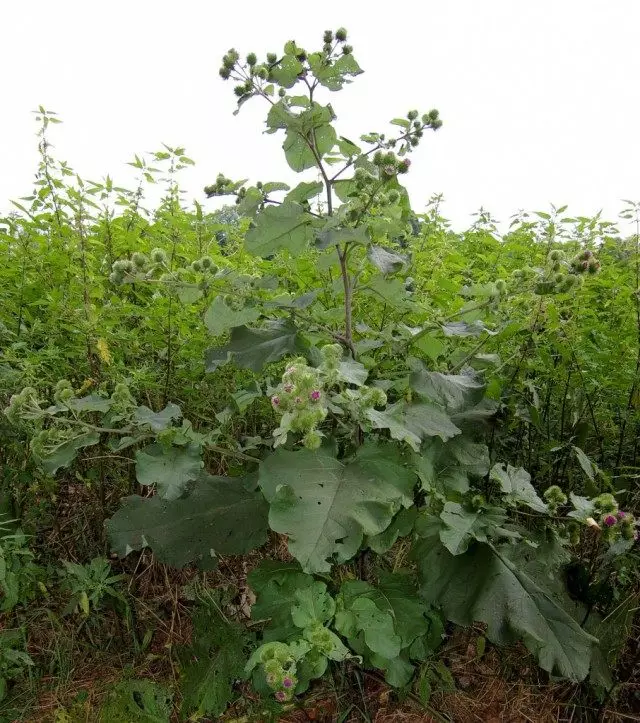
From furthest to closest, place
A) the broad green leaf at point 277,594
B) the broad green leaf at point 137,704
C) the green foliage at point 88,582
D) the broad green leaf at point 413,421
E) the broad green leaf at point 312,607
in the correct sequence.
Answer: the green foliage at point 88,582
the broad green leaf at point 137,704
the broad green leaf at point 277,594
the broad green leaf at point 312,607
the broad green leaf at point 413,421

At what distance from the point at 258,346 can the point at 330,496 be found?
1.73ft

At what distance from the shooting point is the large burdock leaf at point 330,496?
1.40 meters

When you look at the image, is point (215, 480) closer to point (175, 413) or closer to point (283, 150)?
point (175, 413)

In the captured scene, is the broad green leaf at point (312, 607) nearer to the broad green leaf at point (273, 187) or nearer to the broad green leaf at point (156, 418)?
the broad green leaf at point (156, 418)

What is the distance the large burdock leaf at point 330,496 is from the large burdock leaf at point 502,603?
36cm

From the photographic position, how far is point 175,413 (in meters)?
1.74

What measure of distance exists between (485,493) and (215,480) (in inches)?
36.8

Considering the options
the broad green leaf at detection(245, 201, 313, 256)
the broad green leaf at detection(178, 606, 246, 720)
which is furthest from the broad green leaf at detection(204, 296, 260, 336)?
the broad green leaf at detection(178, 606, 246, 720)

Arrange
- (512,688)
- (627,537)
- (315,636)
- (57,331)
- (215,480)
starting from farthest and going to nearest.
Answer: (57,331)
(512,688)
(215,480)
(627,537)
(315,636)

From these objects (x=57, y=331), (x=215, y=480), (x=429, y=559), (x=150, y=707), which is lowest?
(x=150, y=707)

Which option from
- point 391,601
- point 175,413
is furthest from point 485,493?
point 175,413

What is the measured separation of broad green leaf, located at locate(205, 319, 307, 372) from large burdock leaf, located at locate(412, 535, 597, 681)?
73 centimetres

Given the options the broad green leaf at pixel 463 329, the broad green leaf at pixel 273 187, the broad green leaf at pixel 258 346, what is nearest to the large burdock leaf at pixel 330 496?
the broad green leaf at pixel 258 346

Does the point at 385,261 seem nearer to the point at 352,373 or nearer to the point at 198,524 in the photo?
the point at 352,373
